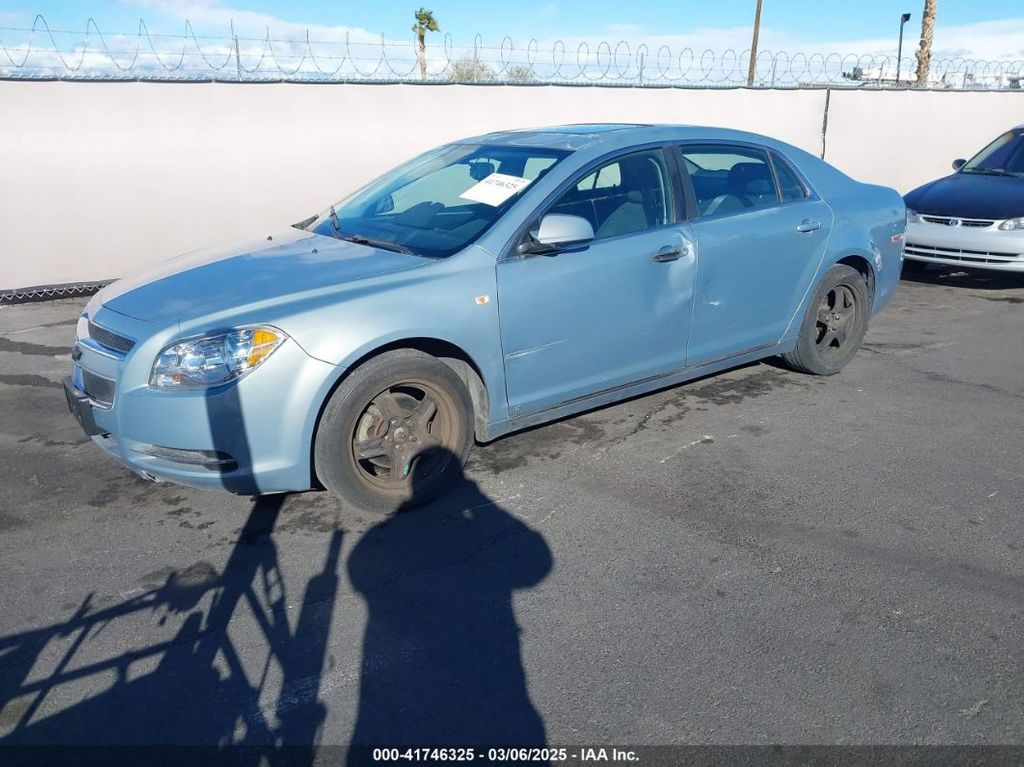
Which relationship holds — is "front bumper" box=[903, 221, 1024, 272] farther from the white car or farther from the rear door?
the rear door

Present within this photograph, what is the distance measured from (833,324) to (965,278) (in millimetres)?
4755

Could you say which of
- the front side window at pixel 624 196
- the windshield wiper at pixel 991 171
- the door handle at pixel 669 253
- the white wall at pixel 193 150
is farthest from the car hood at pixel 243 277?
the windshield wiper at pixel 991 171

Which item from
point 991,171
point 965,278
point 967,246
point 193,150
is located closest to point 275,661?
point 193,150

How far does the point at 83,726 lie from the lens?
2.63 m

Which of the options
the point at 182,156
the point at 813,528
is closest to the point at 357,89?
the point at 182,156

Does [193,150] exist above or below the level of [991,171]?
above

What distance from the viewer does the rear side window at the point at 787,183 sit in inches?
212

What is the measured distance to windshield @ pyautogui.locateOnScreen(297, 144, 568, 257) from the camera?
4.31 m

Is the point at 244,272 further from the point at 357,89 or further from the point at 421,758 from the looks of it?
the point at 357,89

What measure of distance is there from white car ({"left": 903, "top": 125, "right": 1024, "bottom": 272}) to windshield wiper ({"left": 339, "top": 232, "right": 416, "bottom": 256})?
641 centimetres

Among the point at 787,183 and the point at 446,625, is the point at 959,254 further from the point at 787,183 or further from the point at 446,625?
the point at 446,625

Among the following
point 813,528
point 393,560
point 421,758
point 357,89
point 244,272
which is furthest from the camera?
point 357,89

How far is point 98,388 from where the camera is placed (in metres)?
3.77

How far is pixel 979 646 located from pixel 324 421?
2626mm
